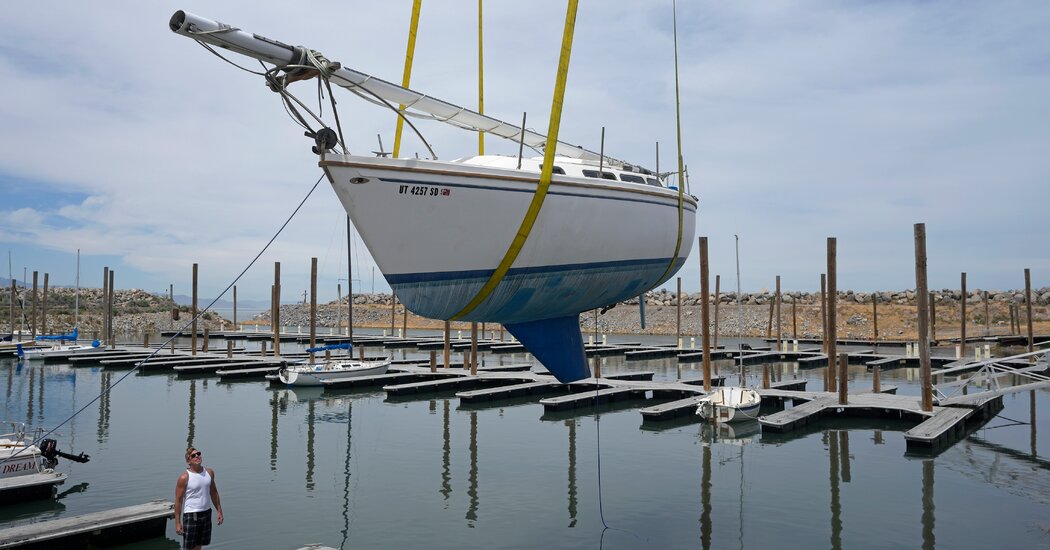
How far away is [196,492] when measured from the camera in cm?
1071

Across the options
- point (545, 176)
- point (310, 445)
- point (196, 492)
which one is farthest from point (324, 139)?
point (310, 445)

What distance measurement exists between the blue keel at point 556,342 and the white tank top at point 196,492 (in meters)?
7.01

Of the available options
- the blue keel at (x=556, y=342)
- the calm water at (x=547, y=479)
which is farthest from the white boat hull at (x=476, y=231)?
the calm water at (x=547, y=479)

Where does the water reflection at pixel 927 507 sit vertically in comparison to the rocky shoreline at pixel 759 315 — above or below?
below

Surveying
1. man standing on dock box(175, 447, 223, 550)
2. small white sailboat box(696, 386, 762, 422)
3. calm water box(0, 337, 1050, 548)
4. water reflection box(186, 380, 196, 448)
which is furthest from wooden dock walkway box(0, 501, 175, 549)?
small white sailboat box(696, 386, 762, 422)

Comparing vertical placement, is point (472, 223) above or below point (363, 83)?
below

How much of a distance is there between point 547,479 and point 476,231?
1624cm

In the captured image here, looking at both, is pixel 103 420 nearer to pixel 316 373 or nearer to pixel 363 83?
pixel 316 373

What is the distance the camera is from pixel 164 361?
158 ft

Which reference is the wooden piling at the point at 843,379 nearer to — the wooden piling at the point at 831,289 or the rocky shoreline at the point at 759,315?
the wooden piling at the point at 831,289

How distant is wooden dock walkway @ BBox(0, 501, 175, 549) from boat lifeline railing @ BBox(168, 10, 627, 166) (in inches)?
488

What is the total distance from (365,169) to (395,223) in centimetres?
42

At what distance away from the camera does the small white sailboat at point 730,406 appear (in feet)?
86.8

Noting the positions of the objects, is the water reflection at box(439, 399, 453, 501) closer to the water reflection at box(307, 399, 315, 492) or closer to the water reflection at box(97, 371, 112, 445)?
the water reflection at box(307, 399, 315, 492)
